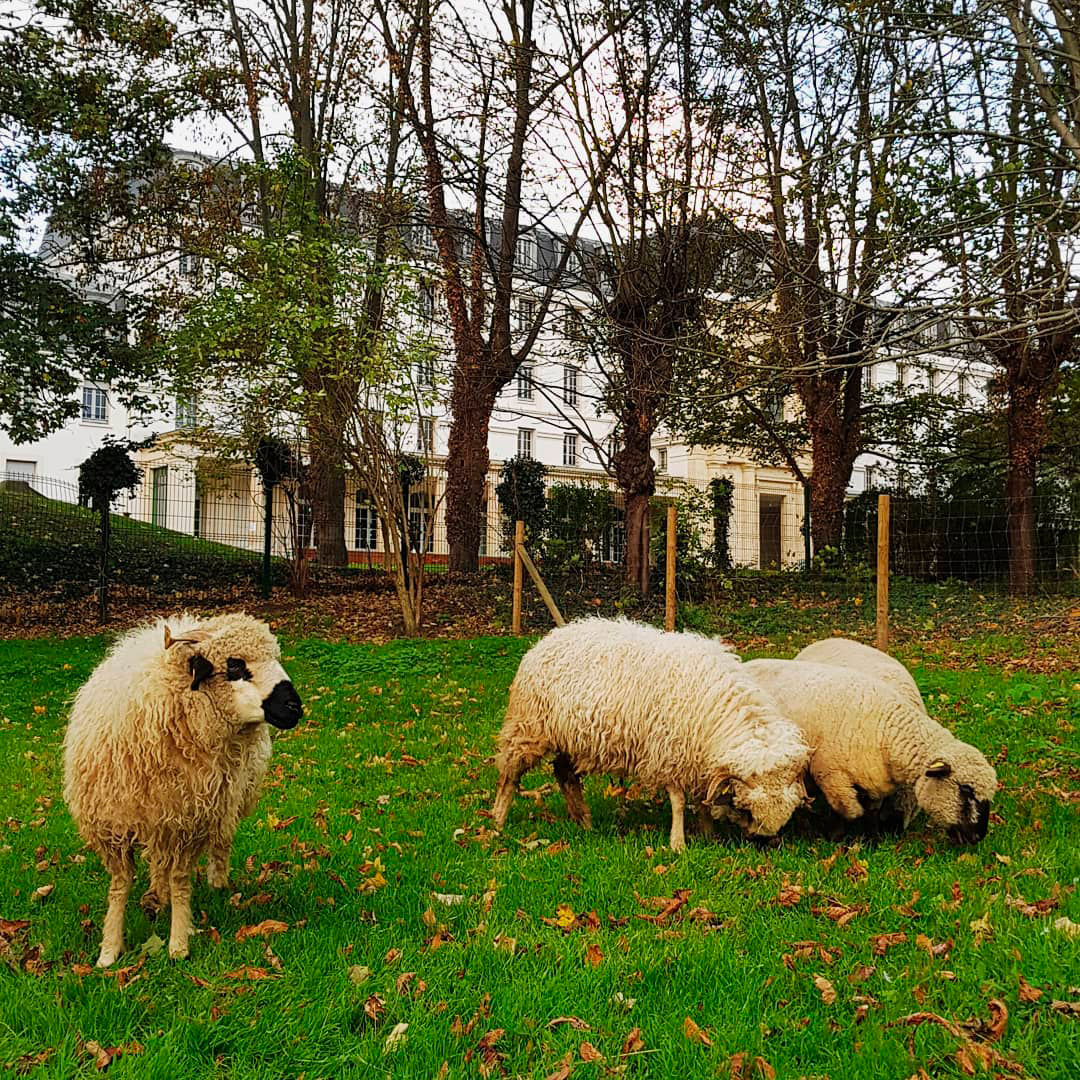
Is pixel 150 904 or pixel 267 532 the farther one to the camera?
pixel 267 532

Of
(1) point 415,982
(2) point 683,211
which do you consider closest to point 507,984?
(1) point 415,982

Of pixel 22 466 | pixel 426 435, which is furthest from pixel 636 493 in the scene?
pixel 22 466

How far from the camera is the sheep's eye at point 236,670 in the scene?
3.96 metres

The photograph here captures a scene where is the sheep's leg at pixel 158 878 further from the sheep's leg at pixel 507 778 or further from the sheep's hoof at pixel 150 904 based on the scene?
the sheep's leg at pixel 507 778

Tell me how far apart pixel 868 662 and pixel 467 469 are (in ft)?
41.8

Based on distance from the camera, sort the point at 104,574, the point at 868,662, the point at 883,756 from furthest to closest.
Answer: the point at 104,574, the point at 868,662, the point at 883,756

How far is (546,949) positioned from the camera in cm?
374

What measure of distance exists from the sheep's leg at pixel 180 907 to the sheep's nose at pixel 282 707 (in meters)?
0.83

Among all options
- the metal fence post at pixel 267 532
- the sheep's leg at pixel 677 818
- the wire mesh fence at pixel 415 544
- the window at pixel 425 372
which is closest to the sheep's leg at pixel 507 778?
the sheep's leg at pixel 677 818

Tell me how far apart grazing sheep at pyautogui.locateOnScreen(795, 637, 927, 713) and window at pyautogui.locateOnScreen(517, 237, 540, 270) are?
12.4 meters

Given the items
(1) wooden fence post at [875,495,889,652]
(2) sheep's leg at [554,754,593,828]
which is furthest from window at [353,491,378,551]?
(2) sheep's leg at [554,754,593,828]

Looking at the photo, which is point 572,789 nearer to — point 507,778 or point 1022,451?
point 507,778

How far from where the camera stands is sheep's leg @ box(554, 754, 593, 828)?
5.79m

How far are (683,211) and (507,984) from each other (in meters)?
11.3
